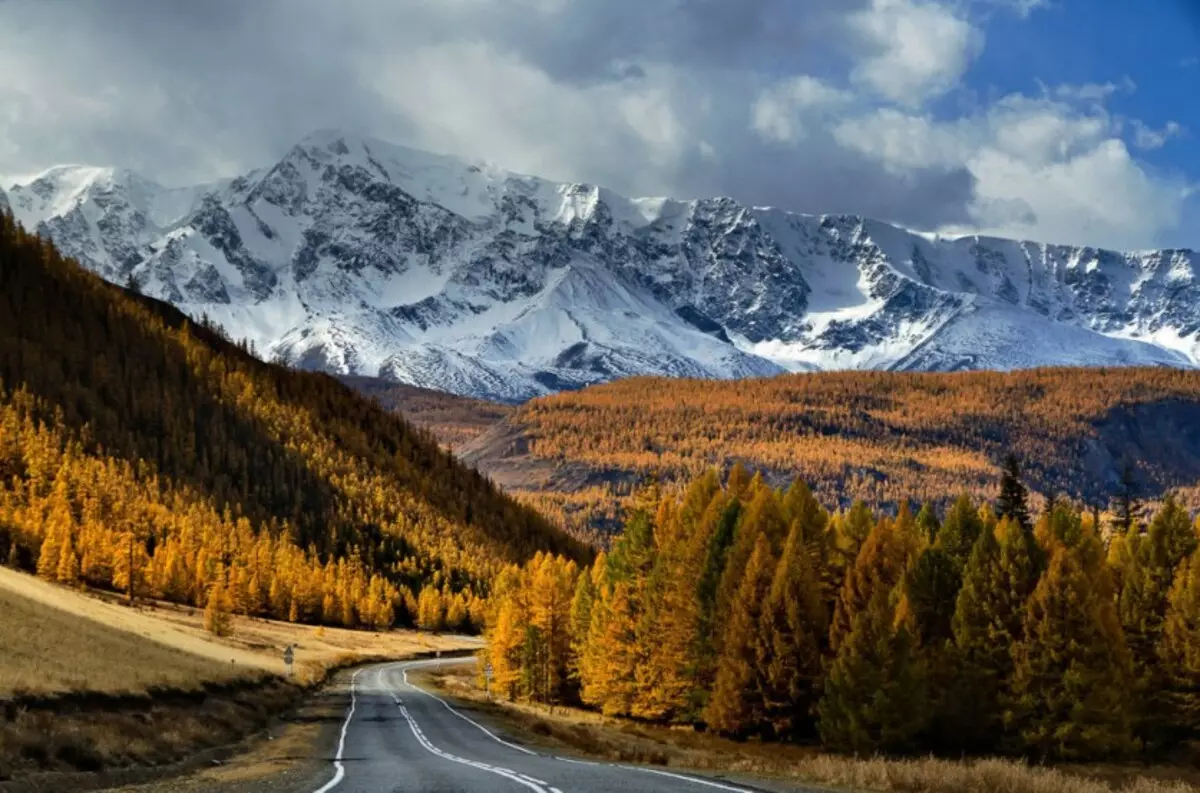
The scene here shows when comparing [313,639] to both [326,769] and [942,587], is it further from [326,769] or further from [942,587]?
[326,769]

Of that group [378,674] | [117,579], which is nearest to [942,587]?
[378,674]

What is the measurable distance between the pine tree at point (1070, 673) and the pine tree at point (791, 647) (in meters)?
9.54

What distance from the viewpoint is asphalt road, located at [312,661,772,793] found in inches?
1066

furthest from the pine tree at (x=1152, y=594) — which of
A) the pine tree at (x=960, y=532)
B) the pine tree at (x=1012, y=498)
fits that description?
the pine tree at (x=1012, y=498)

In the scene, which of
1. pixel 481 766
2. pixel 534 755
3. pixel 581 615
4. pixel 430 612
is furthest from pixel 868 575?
pixel 430 612

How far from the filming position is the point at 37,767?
2872 centimetres

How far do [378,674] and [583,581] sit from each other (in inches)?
1145

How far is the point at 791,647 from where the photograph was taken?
59.5 metres

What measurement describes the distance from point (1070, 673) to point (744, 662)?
15.1 metres

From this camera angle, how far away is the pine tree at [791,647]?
5922cm

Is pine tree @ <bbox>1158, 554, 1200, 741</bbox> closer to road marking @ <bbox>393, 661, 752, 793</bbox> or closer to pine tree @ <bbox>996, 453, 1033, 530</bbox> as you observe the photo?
pine tree @ <bbox>996, 453, 1033, 530</bbox>

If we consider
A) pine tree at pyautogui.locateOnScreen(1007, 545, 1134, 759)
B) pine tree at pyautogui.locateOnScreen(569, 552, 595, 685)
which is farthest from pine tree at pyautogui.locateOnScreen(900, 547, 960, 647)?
pine tree at pyautogui.locateOnScreen(569, 552, 595, 685)

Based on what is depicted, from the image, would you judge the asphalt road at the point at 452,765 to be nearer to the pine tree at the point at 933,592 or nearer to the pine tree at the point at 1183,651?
the pine tree at the point at 933,592

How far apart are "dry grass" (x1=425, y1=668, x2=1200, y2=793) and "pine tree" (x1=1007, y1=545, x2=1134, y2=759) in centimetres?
184
